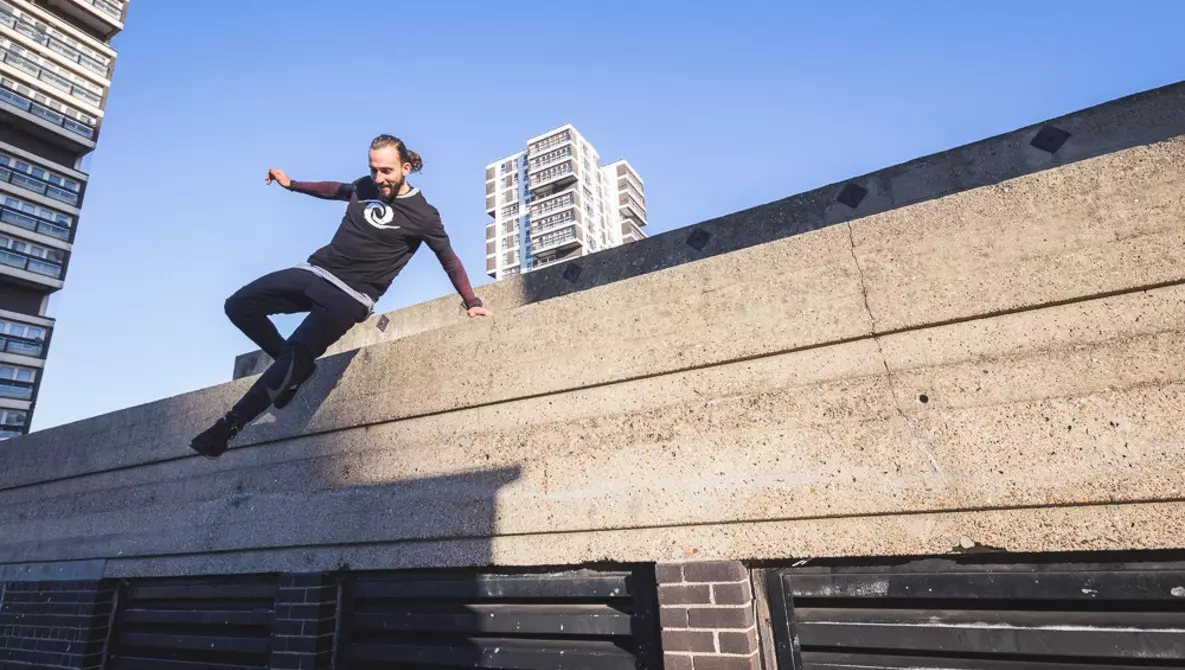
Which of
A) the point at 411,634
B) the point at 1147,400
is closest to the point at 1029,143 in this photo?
the point at 1147,400

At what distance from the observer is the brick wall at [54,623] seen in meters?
4.64

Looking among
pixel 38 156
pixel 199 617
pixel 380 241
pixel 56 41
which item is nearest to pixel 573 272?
pixel 380 241

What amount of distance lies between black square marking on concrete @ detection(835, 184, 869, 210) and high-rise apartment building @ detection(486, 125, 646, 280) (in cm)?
8364

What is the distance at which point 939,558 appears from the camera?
2391mm

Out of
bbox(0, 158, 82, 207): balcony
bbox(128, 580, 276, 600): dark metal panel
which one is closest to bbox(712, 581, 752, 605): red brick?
bbox(128, 580, 276, 600): dark metal panel

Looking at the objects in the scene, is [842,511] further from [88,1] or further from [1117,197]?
[88,1]

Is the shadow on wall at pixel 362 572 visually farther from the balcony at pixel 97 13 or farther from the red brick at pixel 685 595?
the balcony at pixel 97 13

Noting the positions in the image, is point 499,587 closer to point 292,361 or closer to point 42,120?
point 292,361

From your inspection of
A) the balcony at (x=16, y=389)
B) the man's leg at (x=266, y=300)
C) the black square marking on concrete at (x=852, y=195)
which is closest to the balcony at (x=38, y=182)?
the balcony at (x=16, y=389)

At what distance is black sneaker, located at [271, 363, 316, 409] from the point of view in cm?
374

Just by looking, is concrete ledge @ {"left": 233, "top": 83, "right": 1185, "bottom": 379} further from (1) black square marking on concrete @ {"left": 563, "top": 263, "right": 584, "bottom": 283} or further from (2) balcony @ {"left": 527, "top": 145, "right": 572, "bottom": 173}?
(2) balcony @ {"left": 527, "top": 145, "right": 572, "bottom": 173}

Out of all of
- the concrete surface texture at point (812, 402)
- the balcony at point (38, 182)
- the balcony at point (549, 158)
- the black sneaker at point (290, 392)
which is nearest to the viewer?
the concrete surface texture at point (812, 402)

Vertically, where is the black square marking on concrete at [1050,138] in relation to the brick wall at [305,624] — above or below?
above

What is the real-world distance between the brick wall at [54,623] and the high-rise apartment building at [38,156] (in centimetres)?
5656
